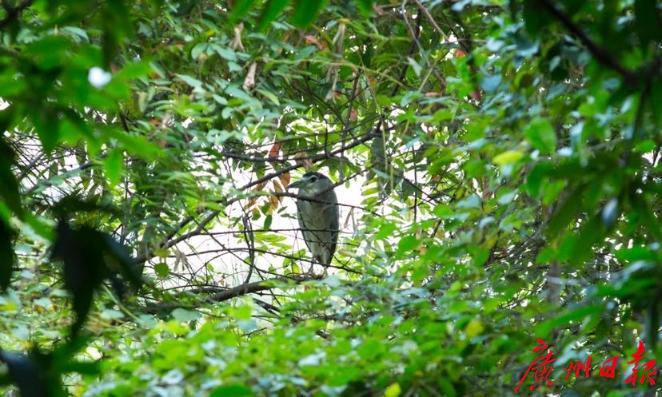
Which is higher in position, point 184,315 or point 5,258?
point 184,315

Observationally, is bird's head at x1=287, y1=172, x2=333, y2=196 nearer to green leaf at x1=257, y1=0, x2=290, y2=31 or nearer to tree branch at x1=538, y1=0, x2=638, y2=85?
green leaf at x1=257, y1=0, x2=290, y2=31

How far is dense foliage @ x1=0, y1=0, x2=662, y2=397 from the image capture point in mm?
968

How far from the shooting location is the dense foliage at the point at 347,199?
97 centimetres

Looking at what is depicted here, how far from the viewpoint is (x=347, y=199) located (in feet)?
14.0

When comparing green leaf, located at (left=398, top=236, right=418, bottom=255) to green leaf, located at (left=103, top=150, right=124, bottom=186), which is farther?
green leaf, located at (left=398, top=236, right=418, bottom=255)

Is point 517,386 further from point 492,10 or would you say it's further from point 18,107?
point 492,10

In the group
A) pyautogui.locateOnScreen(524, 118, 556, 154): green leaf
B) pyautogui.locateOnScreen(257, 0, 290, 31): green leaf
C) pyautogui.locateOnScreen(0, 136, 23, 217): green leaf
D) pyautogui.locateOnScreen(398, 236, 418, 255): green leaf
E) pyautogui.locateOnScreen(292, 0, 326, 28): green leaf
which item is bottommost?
pyautogui.locateOnScreen(0, 136, 23, 217): green leaf

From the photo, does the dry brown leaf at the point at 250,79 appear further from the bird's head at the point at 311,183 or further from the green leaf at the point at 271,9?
the green leaf at the point at 271,9

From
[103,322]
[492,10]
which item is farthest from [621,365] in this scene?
[492,10]

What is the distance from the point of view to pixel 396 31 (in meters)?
3.40

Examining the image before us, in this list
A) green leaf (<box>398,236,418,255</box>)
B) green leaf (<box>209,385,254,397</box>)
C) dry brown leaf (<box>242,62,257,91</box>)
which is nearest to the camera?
green leaf (<box>209,385,254,397</box>)

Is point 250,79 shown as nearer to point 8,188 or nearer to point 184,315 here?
point 184,315

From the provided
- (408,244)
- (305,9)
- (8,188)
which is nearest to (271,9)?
(305,9)

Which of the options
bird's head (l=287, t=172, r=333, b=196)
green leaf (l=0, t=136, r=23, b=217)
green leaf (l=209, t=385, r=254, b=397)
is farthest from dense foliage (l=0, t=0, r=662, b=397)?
bird's head (l=287, t=172, r=333, b=196)
